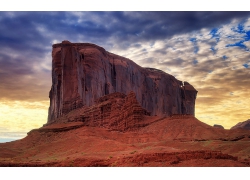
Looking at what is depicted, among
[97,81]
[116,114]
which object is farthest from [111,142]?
[97,81]

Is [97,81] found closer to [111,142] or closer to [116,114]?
[116,114]

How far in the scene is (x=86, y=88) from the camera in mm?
69188

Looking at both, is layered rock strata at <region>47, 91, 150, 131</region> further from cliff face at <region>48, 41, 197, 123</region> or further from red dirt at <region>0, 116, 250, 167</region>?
cliff face at <region>48, 41, 197, 123</region>

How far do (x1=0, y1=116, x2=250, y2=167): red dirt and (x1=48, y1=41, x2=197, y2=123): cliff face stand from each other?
48.1 feet

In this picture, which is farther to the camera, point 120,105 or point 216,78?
point 120,105

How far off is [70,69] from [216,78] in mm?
33124

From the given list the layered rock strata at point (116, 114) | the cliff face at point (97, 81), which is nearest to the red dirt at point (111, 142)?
the layered rock strata at point (116, 114)

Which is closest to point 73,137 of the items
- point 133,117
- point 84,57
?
point 133,117

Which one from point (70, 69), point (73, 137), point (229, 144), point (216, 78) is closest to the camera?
point (229, 144)

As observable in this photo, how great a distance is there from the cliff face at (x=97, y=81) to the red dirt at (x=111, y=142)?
14659mm

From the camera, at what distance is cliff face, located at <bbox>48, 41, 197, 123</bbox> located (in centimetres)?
6384

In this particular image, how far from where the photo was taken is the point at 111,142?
37125 mm

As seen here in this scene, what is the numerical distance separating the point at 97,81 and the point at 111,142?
124 feet

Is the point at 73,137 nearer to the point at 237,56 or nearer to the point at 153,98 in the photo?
the point at 237,56
